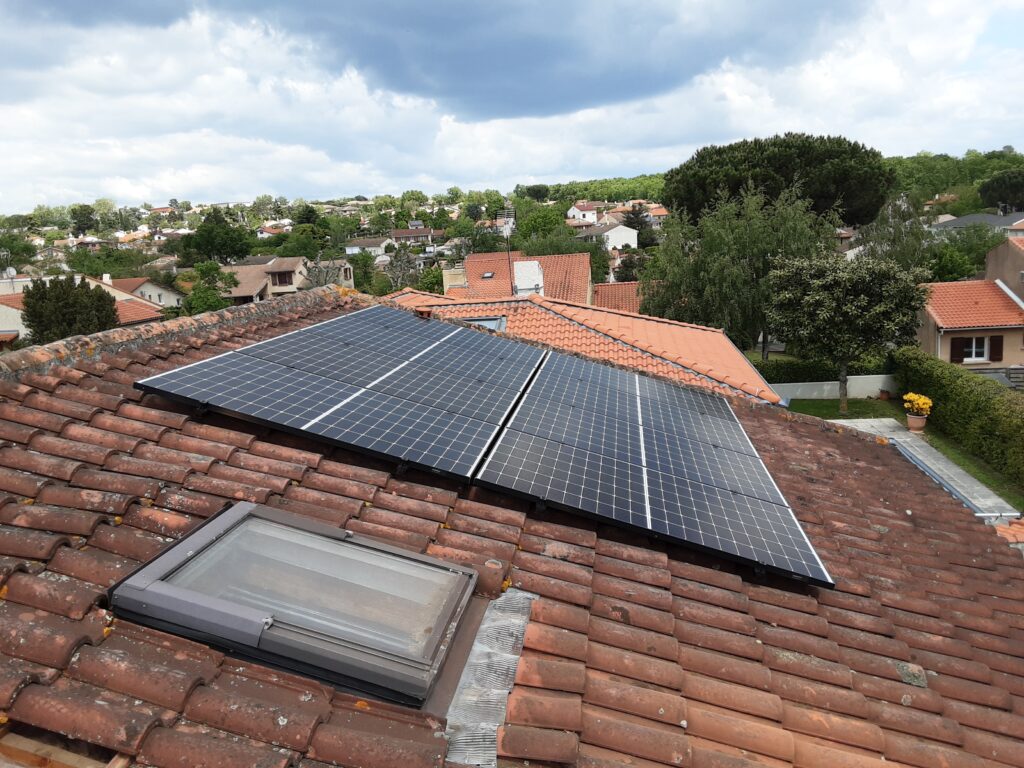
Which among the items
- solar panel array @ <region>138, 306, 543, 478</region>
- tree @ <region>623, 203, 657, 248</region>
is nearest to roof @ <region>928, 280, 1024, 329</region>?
solar panel array @ <region>138, 306, 543, 478</region>

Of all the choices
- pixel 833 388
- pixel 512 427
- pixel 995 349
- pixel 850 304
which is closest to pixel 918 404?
pixel 850 304

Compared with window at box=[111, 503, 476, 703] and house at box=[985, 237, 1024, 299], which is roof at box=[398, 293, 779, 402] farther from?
house at box=[985, 237, 1024, 299]

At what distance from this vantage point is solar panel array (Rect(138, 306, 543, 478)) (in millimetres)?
4898

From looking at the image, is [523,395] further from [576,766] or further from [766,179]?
[766,179]

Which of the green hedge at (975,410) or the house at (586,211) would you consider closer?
the green hedge at (975,410)

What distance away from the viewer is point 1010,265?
36.0 metres

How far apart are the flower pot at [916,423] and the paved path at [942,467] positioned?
259 millimetres

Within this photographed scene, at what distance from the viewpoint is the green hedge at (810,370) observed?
1243 inches

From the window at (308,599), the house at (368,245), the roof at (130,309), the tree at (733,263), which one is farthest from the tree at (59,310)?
the house at (368,245)

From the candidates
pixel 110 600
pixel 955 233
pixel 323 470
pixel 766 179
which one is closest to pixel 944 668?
pixel 323 470

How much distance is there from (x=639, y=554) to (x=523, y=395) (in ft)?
9.26

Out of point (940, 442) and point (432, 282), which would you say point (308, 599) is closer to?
point (940, 442)

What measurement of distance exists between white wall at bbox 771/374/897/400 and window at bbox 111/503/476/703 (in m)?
31.0

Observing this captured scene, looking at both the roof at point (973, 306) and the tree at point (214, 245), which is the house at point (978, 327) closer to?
the roof at point (973, 306)
